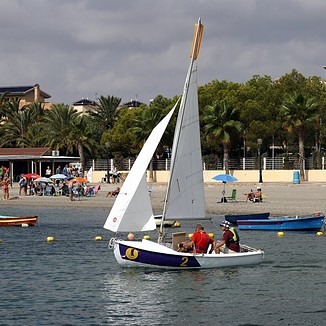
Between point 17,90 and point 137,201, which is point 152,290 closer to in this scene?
point 137,201

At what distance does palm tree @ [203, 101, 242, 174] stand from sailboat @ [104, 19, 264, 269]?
54008mm

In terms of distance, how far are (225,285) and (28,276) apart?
7.09 meters

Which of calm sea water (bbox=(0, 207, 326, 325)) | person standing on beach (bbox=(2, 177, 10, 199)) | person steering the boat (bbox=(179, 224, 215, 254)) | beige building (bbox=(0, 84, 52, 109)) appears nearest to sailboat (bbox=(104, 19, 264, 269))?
person steering the boat (bbox=(179, 224, 215, 254))

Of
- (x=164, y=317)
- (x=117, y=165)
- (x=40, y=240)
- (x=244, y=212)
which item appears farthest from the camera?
(x=117, y=165)

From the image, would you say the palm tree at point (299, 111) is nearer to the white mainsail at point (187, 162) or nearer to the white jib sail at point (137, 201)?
the white mainsail at point (187, 162)

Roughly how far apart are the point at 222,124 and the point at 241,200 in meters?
24.8

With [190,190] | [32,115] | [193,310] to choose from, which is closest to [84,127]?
[32,115]

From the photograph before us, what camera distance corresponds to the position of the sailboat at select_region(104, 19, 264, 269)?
29.9m

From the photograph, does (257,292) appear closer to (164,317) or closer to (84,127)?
(164,317)

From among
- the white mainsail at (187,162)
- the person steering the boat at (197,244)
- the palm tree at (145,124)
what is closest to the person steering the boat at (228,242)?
the person steering the boat at (197,244)

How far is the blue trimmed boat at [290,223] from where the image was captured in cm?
4364

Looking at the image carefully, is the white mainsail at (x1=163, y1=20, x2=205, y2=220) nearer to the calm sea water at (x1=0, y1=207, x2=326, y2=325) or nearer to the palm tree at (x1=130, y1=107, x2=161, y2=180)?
the calm sea water at (x1=0, y1=207, x2=326, y2=325)

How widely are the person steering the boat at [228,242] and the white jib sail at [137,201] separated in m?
2.53

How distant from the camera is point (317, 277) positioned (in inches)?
1179
